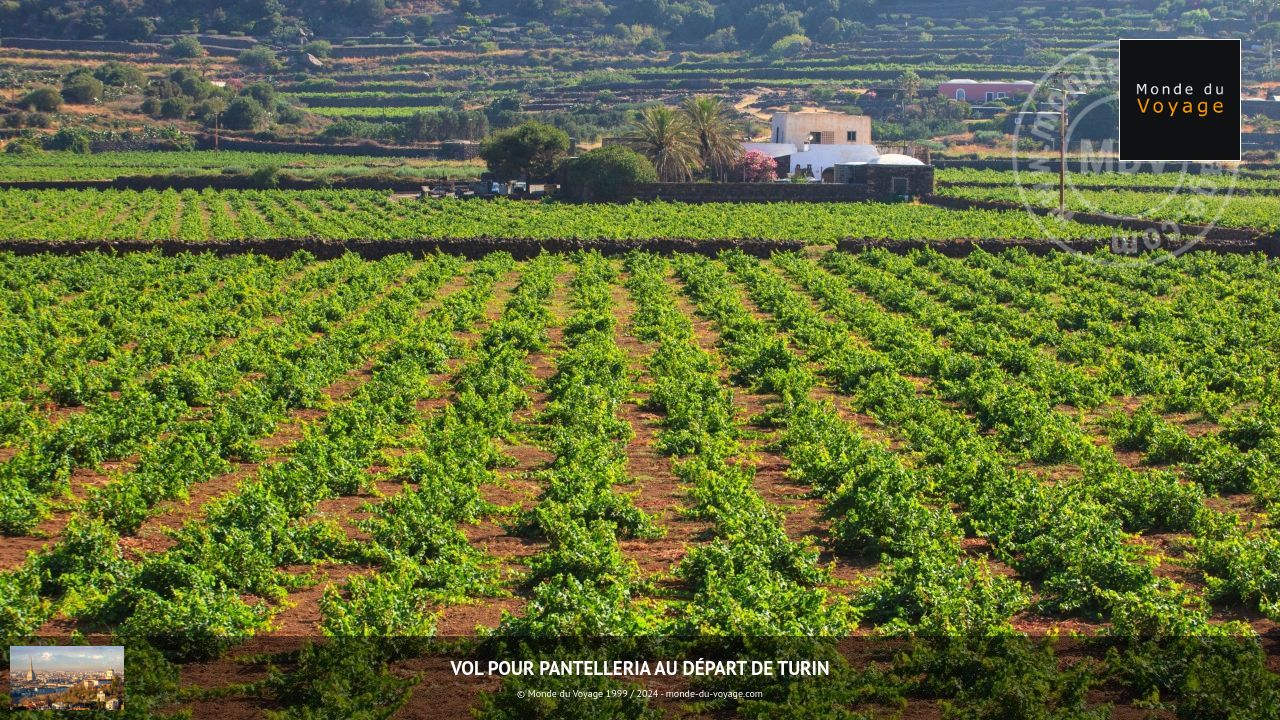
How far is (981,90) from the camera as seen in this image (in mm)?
137250

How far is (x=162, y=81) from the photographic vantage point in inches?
5281

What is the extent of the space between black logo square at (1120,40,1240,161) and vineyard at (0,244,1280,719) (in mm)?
3793

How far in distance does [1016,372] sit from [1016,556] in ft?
36.7

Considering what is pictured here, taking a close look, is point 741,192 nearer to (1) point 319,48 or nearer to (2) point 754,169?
(2) point 754,169

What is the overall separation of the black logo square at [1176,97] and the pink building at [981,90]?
4420 inches

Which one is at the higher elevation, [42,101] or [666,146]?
[42,101]

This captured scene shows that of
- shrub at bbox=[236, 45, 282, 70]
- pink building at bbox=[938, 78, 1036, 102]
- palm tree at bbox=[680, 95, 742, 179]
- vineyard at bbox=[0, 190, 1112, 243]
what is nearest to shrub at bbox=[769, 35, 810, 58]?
pink building at bbox=[938, 78, 1036, 102]

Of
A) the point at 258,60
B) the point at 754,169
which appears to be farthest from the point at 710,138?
the point at 258,60

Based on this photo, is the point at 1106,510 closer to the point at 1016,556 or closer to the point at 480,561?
the point at 1016,556

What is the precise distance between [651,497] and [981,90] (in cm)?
Answer: 12757

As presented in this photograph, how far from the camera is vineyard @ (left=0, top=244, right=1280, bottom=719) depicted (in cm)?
1128

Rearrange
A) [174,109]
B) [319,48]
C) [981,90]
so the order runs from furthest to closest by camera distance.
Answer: [319,48]
[981,90]
[174,109]

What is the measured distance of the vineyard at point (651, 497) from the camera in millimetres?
11281

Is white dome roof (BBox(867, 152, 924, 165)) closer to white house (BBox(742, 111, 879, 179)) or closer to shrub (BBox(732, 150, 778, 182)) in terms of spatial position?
white house (BBox(742, 111, 879, 179))
